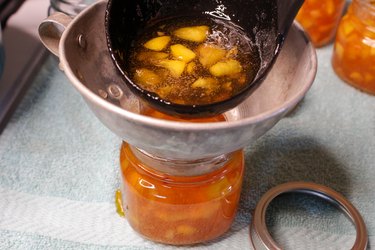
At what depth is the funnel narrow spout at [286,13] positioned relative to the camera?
0.53 metres

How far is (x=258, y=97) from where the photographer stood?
0.63m

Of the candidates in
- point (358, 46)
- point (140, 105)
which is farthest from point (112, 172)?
point (358, 46)

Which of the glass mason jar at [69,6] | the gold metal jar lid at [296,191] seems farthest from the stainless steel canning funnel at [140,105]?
the glass mason jar at [69,6]

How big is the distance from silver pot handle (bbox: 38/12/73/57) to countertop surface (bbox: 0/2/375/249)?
0.20 metres

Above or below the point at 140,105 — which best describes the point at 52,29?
above

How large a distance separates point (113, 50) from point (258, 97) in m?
0.20

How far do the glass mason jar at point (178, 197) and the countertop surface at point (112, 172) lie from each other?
0.11 ft

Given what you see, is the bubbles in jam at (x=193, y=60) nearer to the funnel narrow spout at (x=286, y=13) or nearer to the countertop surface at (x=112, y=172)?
the funnel narrow spout at (x=286, y=13)

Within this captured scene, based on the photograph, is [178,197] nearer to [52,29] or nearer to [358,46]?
[52,29]

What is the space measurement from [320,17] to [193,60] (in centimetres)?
44

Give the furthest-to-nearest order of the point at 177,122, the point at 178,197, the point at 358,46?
the point at 358,46, the point at 178,197, the point at 177,122

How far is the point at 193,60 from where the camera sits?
1.93 feet

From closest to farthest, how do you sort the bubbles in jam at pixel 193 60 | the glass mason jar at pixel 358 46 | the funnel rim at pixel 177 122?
the funnel rim at pixel 177 122
the bubbles in jam at pixel 193 60
the glass mason jar at pixel 358 46

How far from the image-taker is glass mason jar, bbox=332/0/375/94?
2.78 ft
